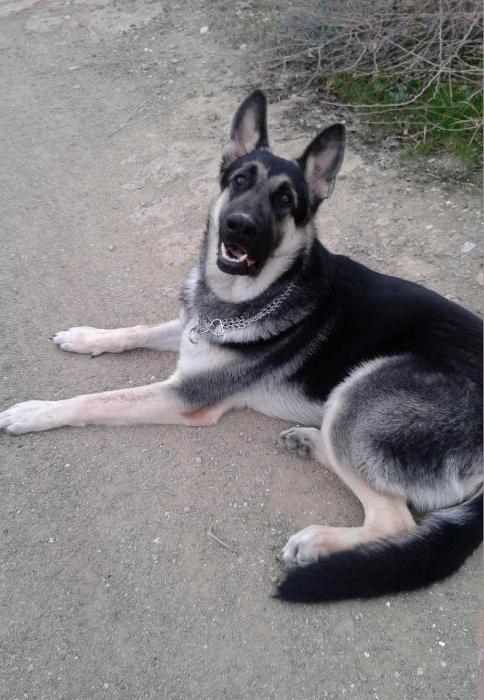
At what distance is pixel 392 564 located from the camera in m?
2.70

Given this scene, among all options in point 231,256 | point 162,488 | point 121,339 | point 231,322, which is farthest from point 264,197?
point 162,488

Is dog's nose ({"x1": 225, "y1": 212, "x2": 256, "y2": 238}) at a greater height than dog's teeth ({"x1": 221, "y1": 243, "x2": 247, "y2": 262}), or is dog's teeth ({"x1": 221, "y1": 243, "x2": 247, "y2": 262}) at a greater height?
dog's nose ({"x1": 225, "y1": 212, "x2": 256, "y2": 238})

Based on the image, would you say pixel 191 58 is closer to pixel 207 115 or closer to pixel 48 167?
pixel 207 115

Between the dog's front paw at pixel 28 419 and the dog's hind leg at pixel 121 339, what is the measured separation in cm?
68

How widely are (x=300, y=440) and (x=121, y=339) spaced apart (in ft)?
5.12

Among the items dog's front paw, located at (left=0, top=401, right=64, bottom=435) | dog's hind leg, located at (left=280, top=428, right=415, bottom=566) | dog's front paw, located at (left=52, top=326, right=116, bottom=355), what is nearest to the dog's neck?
dog's hind leg, located at (left=280, top=428, right=415, bottom=566)

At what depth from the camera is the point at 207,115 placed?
6.76 meters

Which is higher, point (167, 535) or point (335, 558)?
point (335, 558)

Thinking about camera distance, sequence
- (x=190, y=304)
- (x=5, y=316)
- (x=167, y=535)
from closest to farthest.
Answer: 1. (x=167, y=535)
2. (x=190, y=304)
3. (x=5, y=316)

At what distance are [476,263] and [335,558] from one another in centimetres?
320

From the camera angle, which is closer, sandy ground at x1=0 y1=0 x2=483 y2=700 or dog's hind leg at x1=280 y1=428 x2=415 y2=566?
sandy ground at x1=0 y1=0 x2=483 y2=700

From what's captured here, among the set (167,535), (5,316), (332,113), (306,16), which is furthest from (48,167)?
(167,535)

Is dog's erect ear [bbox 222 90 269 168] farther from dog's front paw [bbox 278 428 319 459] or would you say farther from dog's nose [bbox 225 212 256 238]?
dog's front paw [bbox 278 428 319 459]

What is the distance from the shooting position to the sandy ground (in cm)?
267
